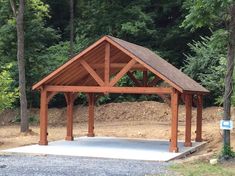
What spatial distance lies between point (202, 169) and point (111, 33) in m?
24.6

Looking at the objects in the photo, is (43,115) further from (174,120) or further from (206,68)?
(206,68)

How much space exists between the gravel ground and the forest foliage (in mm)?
14557

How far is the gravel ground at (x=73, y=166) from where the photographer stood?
12047 mm

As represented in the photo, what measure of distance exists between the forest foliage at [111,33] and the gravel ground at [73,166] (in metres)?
14.6

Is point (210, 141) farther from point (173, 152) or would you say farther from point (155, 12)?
point (155, 12)

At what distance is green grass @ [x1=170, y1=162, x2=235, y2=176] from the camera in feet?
39.6

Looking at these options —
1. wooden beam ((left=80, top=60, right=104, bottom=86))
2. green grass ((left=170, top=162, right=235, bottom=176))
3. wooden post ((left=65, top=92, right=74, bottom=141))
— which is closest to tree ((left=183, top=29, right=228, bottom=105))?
wooden post ((left=65, top=92, right=74, bottom=141))

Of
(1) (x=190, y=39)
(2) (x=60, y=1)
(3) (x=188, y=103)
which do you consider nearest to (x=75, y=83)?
(3) (x=188, y=103)

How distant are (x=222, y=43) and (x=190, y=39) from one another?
74.4 ft

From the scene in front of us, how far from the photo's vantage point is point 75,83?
21.2 meters

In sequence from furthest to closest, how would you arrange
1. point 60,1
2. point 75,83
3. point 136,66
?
point 60,1 → point 75,83 → point 136,66

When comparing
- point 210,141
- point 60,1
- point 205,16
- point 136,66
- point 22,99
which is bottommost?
point 210,141

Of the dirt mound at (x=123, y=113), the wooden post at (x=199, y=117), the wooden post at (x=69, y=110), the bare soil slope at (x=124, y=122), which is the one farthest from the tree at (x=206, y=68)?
the wooden post at (x=69, y=110)

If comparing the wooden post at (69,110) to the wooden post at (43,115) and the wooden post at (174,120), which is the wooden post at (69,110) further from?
the wooden post at (174,120)
